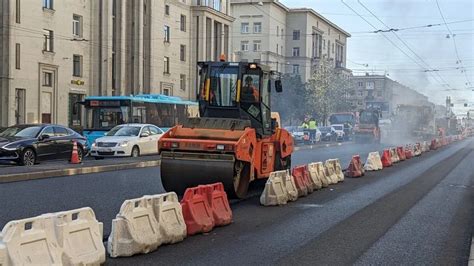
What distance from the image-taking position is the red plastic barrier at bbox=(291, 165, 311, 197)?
13.2m

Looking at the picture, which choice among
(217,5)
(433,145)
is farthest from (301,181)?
(217,5)

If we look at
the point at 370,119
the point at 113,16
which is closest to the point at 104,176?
the point at 113,16

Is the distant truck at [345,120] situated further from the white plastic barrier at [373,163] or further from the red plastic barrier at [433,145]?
the white plastic barrier at [373,163]

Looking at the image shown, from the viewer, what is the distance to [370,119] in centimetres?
4994

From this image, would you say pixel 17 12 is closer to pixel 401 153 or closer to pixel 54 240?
pixel 401 153

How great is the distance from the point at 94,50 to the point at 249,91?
33418 mm

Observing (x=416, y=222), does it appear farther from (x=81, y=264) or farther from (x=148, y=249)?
(x=81, y=264)

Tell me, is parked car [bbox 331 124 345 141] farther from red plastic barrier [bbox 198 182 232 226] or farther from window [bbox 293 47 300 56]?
red plastic barrier [bbox 198 182 232 226]

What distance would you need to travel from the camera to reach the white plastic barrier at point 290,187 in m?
12.4

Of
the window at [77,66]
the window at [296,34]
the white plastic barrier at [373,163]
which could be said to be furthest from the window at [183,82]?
the white plastic barrier at [373,163]

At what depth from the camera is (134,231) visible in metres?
7.28

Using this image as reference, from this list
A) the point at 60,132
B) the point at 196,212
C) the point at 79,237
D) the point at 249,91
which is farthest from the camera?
the point at 60,132

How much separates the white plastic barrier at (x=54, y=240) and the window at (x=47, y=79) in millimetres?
34683

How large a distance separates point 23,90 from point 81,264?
3327cm
